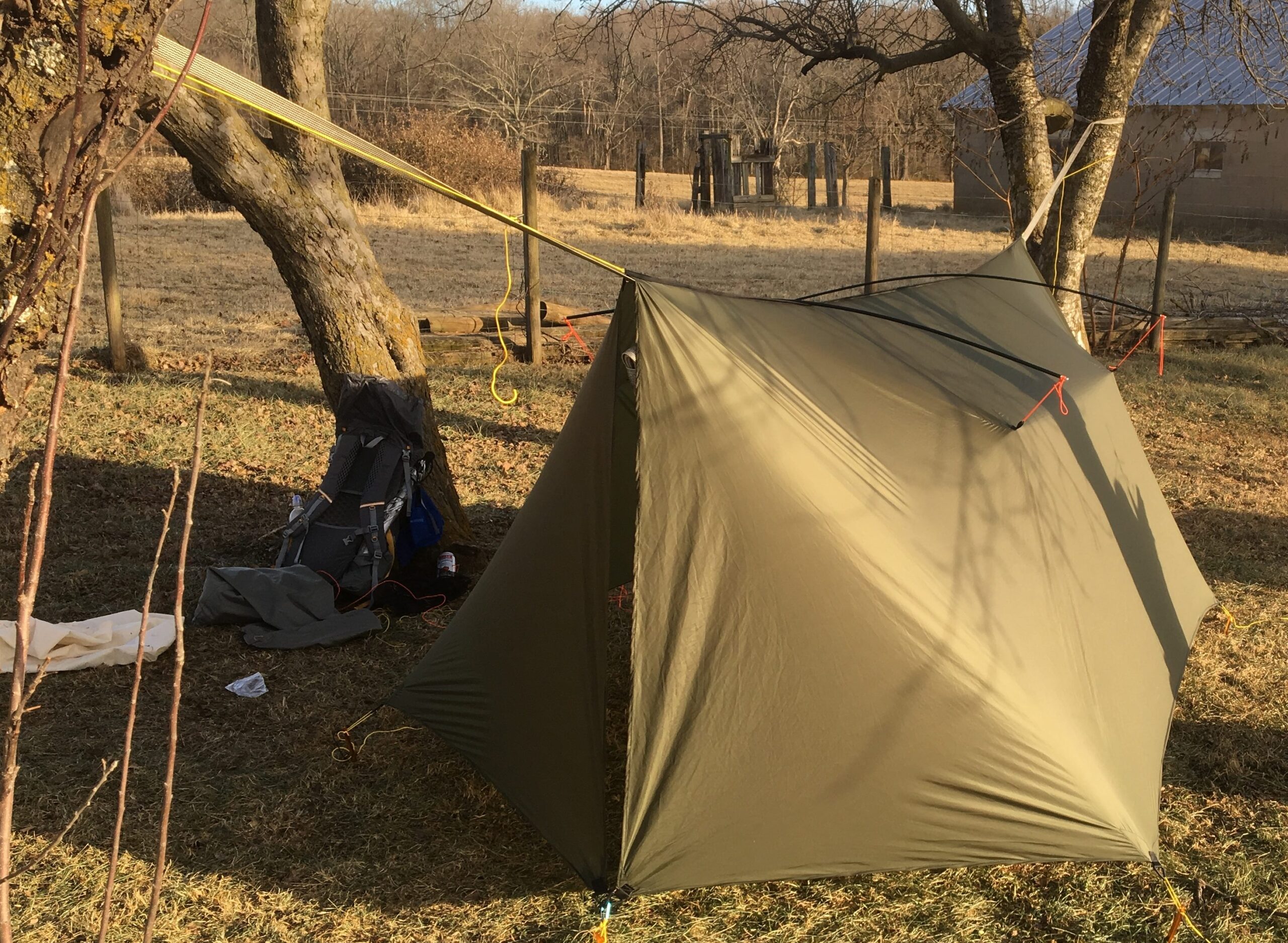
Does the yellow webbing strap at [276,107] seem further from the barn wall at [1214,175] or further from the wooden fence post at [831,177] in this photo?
the wooden fence post at [831,177]

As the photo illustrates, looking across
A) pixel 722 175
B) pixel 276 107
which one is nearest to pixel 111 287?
pixel 276 107

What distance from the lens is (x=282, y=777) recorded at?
12.2 ft

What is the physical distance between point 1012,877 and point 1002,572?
0.90 metres

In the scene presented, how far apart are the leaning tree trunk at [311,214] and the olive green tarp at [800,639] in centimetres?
210

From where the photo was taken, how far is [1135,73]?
776 cm

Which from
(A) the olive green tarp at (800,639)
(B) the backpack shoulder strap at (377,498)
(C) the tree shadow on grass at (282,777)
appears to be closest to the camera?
(A) the olive green tarp at (800,639)

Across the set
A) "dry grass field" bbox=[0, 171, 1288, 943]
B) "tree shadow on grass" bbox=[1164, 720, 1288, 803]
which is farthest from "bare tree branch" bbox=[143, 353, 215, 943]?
"tree shadow on grass" bbox=[1164, 720, 1288, 803]

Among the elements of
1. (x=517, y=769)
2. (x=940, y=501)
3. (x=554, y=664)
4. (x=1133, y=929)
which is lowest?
(x=1133, y=929)

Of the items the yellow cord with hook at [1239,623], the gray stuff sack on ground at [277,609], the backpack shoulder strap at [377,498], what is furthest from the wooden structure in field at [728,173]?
the gray stuff sack on ground at [277,609]

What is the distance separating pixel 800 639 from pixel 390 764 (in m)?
1.62

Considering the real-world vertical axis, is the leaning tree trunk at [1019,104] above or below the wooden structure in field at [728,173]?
below

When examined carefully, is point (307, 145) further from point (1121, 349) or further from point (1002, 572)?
point (1121, 349)

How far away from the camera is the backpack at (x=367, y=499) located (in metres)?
4.98

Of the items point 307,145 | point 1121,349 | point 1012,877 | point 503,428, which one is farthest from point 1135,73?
point 1012,877
